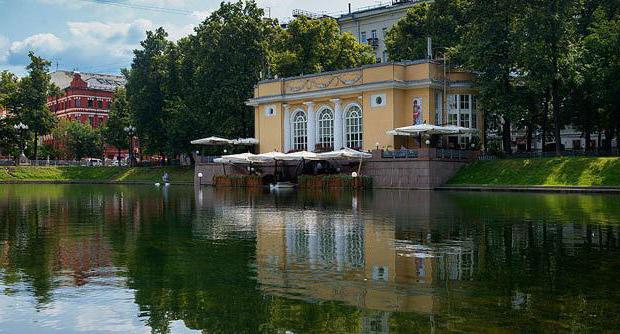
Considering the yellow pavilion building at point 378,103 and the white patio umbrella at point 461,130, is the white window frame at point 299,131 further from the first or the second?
the white patio umbrella at point 461,130

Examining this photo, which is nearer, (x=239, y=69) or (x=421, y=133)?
(x=421, y=133)

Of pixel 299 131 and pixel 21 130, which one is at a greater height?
pixel 21 130

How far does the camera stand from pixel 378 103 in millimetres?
57438

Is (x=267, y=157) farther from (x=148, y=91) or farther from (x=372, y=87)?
(x=148, y=91)

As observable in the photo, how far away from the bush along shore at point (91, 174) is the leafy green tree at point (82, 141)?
81.1 feet

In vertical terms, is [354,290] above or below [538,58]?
below

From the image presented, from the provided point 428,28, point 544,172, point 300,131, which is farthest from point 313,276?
point 428,28

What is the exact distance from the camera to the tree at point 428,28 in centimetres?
6159

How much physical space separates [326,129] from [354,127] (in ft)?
A: 11.1

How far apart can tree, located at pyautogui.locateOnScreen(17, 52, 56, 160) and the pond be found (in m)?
74.0

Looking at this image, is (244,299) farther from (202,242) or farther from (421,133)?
(421,133)

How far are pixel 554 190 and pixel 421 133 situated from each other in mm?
13453

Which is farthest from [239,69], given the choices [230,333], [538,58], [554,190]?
[230,333]

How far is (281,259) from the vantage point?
14.0m
